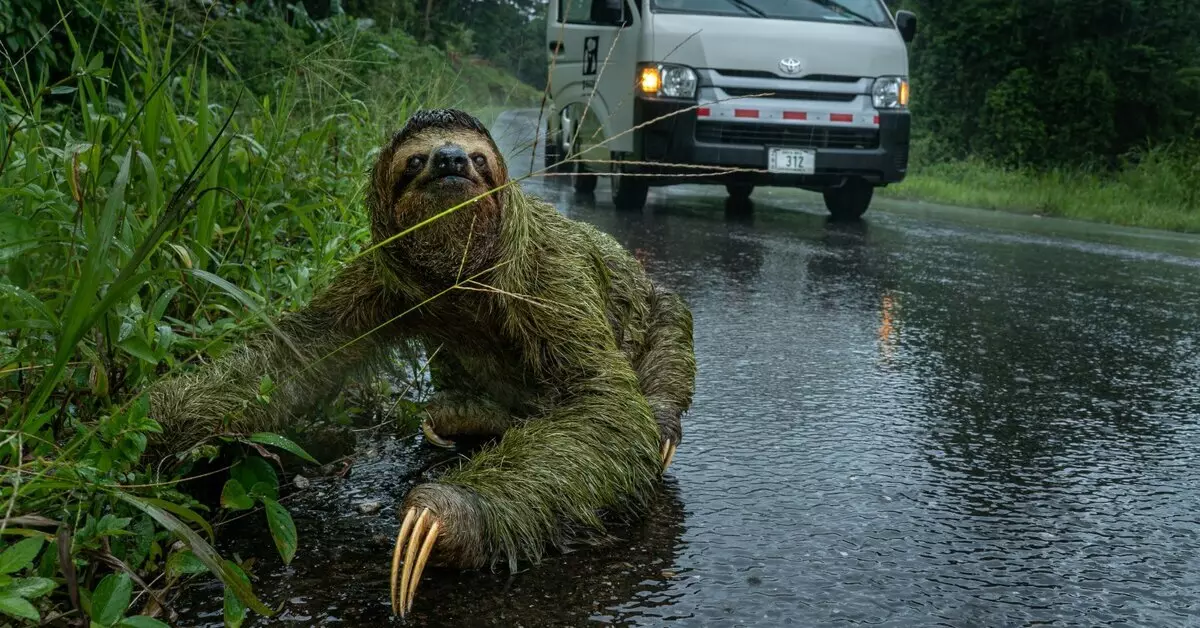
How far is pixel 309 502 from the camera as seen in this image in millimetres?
2881

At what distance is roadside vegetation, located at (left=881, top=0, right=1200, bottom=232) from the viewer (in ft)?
43.2

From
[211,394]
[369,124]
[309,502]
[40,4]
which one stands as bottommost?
[309,502]

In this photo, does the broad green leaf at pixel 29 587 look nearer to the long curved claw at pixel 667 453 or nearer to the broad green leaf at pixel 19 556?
the broad green leaf at pixel 19 556

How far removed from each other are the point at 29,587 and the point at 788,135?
856 cm

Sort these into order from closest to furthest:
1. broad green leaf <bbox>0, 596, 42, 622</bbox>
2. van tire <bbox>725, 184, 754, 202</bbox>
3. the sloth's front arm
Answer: broad green leaf <bbox>0, 596, 42, 622</bbox>, the sloth's front arm, van tire <bbox>725, 184, 754, 202</bbox>

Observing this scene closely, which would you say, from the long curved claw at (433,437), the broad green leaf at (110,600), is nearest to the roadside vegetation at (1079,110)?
the long curved claw at (433,437)

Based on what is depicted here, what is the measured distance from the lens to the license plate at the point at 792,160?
9.74 m

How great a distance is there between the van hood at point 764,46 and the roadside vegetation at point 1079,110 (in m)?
3.51

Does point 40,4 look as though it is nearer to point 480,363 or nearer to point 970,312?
point 480,363

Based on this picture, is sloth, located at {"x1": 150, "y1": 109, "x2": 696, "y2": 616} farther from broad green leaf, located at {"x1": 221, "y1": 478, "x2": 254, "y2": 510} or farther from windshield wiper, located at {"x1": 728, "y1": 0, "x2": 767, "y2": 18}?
windshield wiper, located at {"x1": 728, "y1": 0, "x2": 767, "y2": 18}

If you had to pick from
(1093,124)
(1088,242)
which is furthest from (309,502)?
(1093,124)

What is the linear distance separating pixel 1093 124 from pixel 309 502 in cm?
1414

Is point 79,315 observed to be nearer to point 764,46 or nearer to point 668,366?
point 668,366

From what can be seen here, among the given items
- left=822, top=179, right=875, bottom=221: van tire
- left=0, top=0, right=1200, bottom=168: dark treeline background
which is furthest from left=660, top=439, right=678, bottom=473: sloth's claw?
left=0, top=0, right=1200, bottom=168: dark treeline background
